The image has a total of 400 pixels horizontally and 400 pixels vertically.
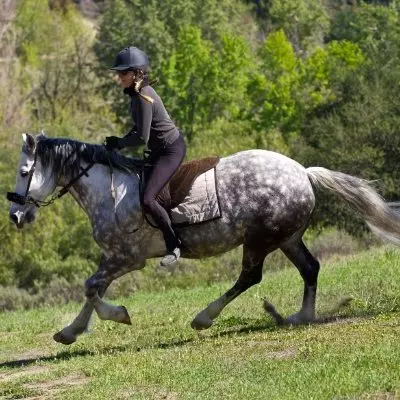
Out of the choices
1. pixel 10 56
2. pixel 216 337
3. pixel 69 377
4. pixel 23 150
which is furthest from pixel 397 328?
pixel 10 56

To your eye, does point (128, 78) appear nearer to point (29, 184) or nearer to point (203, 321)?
point (29, 184)

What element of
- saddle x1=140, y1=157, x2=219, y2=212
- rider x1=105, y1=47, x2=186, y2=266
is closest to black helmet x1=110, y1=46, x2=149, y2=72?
rider x1=105, y1=47, x2=186, y2=266

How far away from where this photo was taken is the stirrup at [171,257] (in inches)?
469

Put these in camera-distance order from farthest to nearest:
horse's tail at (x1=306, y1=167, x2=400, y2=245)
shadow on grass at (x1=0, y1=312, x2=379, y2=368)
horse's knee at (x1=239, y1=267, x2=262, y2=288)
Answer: horse's tail at (x1=306, y1=167, x2=400, y2=245)
horse's knee at (x1=239, y1=267, x2=262, y2=288)
shadow on grass at (x1=0, y1=312, x2=379, y2=368)

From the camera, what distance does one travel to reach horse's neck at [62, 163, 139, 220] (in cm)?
1232

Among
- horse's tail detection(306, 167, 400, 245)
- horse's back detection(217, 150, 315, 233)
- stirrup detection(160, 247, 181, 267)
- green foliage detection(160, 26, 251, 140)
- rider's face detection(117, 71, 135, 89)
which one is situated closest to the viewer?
rider's face detection(117, 71, 135, 89)

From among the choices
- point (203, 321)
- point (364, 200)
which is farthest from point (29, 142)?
point (364, 200)

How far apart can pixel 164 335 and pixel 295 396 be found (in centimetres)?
517

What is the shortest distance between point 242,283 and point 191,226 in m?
0.97

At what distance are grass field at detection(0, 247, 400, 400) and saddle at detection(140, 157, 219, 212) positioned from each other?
5.39 ft

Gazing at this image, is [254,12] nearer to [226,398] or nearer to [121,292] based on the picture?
[121,292]

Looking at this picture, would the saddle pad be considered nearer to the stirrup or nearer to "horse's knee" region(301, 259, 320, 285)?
the stirrup

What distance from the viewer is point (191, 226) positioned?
1224cm

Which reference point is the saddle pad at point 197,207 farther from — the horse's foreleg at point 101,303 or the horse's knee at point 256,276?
the horse's foreleg at point 101,303
